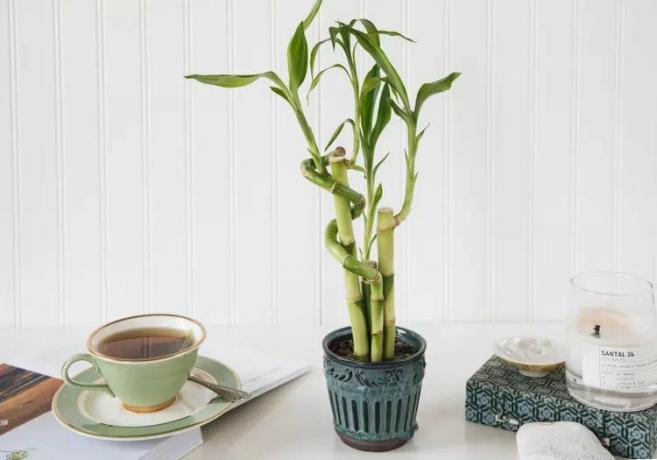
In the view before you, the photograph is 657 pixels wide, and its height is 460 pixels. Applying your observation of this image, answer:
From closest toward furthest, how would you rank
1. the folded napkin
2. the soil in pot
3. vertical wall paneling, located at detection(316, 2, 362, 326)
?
the folded napkin
the soil in pot
vertical wall paneling, located at detection(316, 2, 362, 326)

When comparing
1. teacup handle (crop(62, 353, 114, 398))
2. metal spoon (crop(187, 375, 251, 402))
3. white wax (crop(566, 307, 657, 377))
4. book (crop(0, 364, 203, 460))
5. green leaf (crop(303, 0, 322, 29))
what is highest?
green leaf (crop(303, 0, 322, 29))

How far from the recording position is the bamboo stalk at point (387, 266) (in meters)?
0.77

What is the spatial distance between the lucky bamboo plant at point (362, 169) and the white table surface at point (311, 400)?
11cm

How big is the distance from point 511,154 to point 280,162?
37 cm

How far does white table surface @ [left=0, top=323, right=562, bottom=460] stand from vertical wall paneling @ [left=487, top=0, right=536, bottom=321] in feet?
0.22

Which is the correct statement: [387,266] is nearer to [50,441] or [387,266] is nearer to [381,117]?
[381,117]

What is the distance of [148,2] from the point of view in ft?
3.71

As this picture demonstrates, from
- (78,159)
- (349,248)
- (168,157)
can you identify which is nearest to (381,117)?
(349,248)

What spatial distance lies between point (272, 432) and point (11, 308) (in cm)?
59

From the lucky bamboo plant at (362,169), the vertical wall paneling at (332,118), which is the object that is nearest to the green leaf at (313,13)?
the lucky bamboo plant at (362,169)

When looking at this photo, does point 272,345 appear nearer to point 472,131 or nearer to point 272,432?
point 272,432

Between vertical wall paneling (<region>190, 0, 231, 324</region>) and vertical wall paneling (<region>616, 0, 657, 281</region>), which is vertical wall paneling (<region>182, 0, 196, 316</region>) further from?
vertical wall paneling (<region>616, 0, 657, 281</region>)

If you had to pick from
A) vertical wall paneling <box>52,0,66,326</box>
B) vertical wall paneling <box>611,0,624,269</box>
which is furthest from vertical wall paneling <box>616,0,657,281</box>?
vertical wall paneling <box>52,0,66,326</box>

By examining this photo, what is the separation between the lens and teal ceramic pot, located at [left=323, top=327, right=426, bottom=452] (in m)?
0.76
